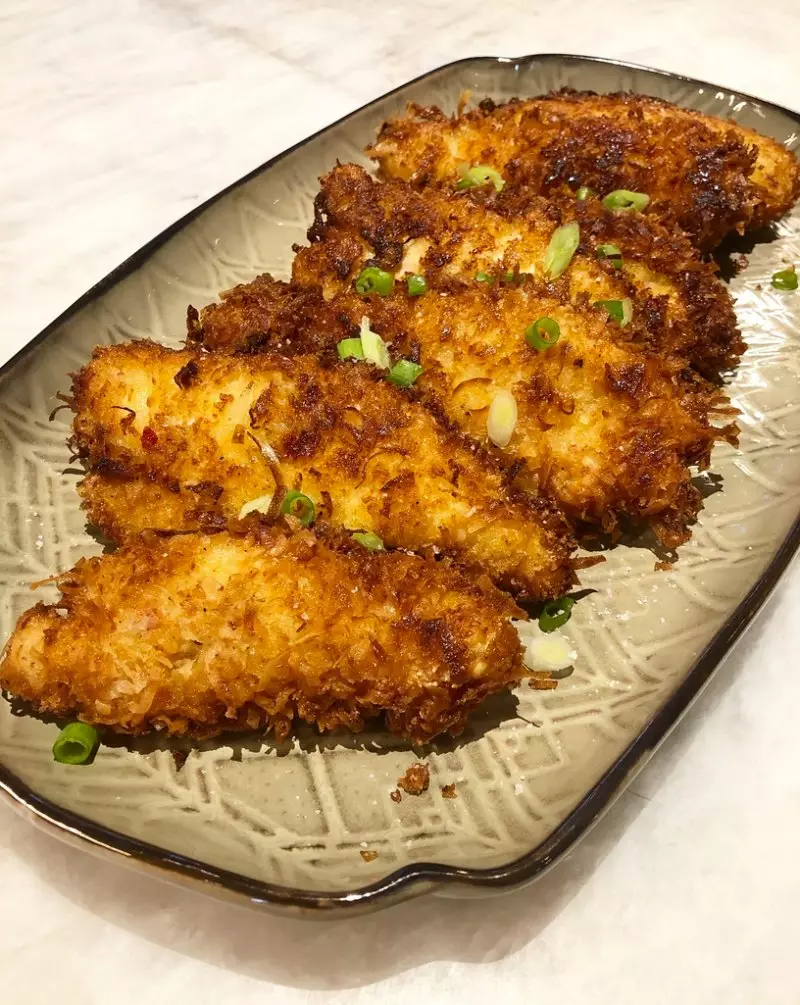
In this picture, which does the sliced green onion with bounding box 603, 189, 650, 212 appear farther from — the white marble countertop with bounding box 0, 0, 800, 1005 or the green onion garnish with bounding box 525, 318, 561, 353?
the white marble countertop with bounding box 0, 0, 800, 1005

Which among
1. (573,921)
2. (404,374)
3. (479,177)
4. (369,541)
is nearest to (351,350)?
(404,374)

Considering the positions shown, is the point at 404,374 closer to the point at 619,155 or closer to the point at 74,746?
the point at 74,746

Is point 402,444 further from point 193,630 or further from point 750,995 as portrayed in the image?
point 750,995

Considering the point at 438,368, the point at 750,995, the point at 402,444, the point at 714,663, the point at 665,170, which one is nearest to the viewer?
the point at 750,995

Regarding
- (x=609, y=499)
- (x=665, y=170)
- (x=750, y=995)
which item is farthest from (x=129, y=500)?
(x=665, y=170)

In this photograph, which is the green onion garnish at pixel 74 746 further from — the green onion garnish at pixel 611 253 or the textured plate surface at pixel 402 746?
the green onion garnish at pixel 611 253

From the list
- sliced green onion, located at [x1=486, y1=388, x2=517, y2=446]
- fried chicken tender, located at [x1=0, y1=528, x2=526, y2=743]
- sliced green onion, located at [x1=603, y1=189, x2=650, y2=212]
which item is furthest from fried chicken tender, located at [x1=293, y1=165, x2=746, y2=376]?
fried chicken tender, located at [x1=0, y1=528, x2=526, y2=743]

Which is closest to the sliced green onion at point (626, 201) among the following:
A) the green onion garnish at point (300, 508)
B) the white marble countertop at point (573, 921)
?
the white marble countertop at point (573, 921)
